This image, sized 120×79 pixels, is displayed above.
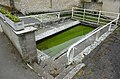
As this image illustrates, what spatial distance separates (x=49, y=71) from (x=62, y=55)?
1.17 metres

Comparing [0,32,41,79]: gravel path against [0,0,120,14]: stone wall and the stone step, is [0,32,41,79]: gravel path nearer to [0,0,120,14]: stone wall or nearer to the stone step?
the stone step

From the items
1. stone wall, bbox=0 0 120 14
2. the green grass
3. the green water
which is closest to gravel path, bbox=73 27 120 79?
the green water

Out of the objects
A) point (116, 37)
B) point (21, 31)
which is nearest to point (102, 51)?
point (116, 37)

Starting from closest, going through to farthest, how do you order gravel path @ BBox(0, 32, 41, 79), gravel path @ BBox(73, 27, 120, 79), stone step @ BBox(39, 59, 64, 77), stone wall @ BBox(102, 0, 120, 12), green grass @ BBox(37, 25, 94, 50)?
gravel path @ BBox(0, 32, 41, 79)
gravel path @ BBox(73, 27, 120, 79)
stone step @ BBox(39, 59, 64, 77)
green grass @ BBox(37, 25, 94, 50)
stone wall @ BBox(102, 0, 120, 12)

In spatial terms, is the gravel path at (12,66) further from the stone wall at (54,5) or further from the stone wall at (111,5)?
the stone wall at (111,5)

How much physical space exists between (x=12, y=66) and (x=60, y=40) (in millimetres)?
3525

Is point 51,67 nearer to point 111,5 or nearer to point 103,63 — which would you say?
point 103,63

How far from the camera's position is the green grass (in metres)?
6.11

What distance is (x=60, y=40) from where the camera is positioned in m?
6.79

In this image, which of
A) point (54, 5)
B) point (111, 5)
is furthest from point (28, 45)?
point (54, 5)

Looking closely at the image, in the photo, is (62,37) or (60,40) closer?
(60,40)

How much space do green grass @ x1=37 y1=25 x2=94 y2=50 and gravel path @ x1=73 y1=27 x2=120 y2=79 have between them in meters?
2.31

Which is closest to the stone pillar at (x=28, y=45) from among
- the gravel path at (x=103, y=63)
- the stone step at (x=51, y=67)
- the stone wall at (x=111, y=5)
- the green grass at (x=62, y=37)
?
the stone step at (x=51, y=67)

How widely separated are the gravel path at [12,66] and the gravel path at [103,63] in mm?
1328
